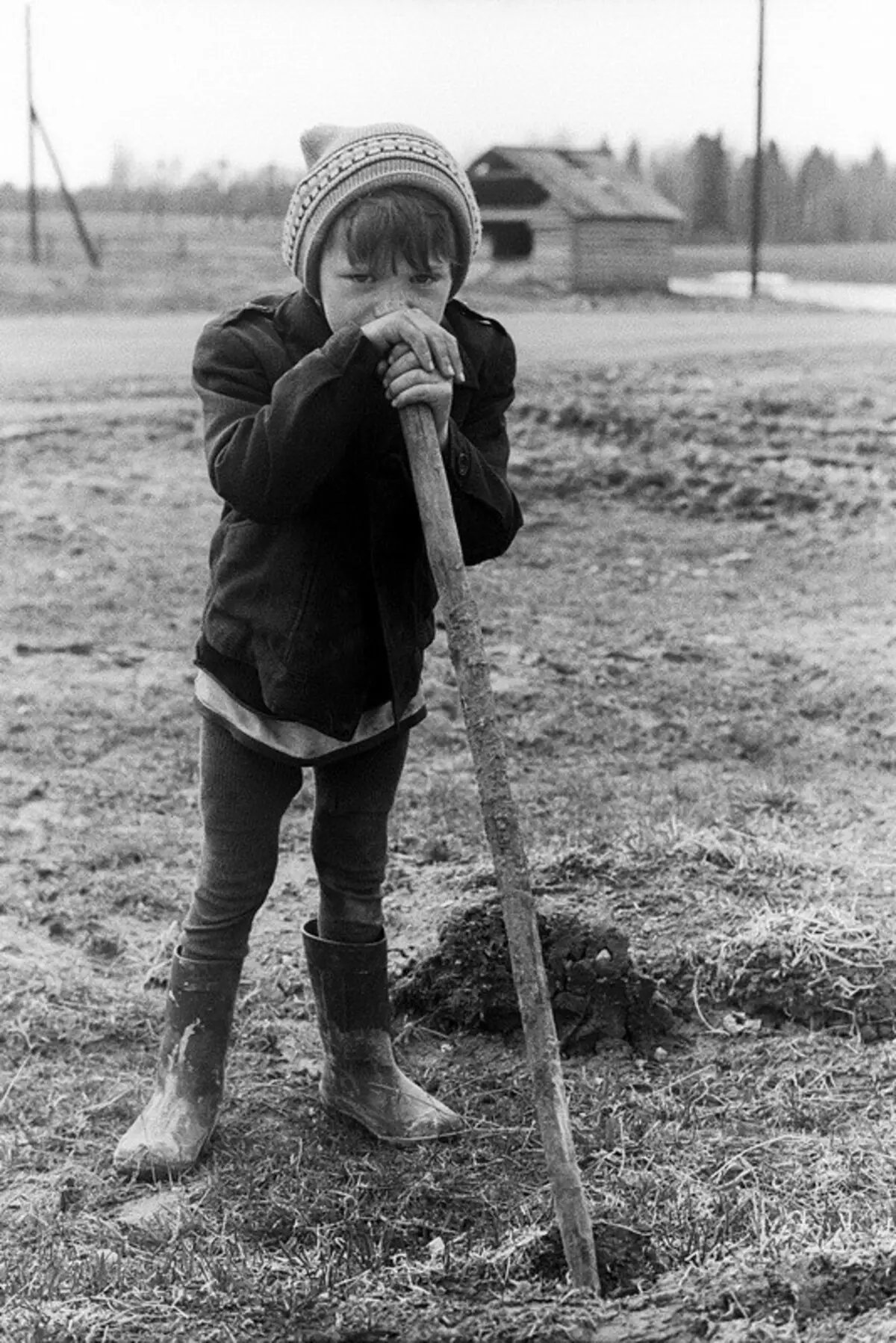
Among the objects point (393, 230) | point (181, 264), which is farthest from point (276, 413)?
point (181, 264)

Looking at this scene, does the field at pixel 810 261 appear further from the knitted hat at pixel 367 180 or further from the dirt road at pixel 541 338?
the knitted hat at pixel 367 180

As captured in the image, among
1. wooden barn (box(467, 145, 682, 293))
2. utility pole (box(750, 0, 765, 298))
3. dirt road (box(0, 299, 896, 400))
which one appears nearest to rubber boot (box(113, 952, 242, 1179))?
dirt road (box(0, 299, 896, 400))

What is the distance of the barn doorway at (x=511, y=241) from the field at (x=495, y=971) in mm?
18499

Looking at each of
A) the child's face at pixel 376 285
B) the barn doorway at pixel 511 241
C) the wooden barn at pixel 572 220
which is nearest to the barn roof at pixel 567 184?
the wooden barn at pixel 572 220

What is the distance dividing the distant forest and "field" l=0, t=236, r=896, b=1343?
71.1 ft

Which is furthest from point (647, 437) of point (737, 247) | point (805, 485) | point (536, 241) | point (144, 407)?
point (737, 247)

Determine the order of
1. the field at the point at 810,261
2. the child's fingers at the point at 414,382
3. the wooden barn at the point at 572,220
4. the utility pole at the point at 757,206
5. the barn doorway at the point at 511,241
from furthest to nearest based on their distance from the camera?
the field at the point at 810,261, the barn doorway at the point at 511,241, the utility pole at the point at 757,206, the wooden barn at the point at 572,220, the child's fingers at the point at 414,382

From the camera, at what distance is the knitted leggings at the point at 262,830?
2.72m

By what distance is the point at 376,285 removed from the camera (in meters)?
2.34

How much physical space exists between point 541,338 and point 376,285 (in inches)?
577

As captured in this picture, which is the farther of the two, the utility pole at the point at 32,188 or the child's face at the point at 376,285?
the utility pole at the point at 32,188

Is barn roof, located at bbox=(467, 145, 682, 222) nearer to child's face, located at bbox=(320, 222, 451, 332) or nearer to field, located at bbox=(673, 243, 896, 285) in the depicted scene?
field, located at bbox=(673, 243, 896, 285)

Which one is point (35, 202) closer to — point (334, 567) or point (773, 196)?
point (773, 196)

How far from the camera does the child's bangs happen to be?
2293 mm
